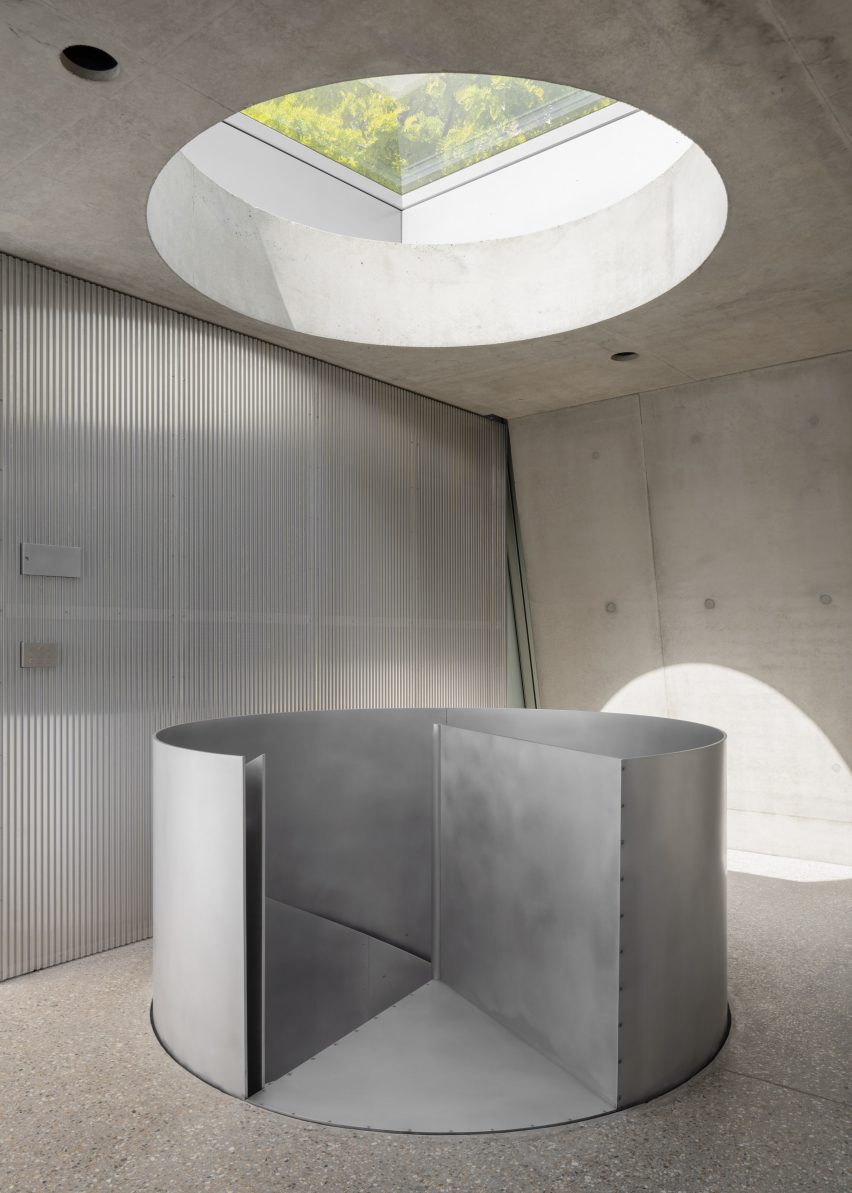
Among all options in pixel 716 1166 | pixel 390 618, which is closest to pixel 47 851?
pixel 390 618

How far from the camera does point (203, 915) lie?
374 centimetres

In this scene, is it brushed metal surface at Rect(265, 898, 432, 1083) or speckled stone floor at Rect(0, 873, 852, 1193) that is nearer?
speckled stone floor at Rect(0, 873, 852, 1193)

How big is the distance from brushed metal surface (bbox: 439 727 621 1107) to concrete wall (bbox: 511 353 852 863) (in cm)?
424

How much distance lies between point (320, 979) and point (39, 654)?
2571 mm

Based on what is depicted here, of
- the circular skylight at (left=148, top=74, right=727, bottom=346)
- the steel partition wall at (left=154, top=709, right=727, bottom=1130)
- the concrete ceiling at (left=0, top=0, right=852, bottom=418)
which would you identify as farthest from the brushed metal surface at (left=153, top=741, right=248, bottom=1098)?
the circular skylight at (left=148, top=74, right=727, bottom=346)

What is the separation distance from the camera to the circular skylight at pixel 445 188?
629cm

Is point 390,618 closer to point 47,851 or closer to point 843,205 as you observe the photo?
point 47,851

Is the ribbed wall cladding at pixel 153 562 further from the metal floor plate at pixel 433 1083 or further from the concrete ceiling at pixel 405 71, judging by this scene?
the metal floor plate at pixel 433 1083

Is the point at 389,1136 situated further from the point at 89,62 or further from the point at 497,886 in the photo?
the point at 89,62

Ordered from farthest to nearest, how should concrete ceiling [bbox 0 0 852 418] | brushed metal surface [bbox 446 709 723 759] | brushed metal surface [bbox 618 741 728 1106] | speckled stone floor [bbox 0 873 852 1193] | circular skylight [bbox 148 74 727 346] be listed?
circular skylight [bbox 148 74 727 346] < brushed metal surface [bbox 446 709 723 759] < brushed metal surface [bbox 618 741 728 1106] < concrete ceiling [bbox 0 0 852 418] < speckled stone floor [bbox 0 873 852 1193]

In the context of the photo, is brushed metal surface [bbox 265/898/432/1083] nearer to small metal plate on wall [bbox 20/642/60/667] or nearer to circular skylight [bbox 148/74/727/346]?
small metal plate on wall [bbox 20/642/60/667]

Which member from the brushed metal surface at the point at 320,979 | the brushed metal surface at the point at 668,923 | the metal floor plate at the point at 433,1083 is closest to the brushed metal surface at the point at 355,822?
the brushed metal surface at the point at 320,979

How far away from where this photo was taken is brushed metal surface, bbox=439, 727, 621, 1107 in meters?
3.58

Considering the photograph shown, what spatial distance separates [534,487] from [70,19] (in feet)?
21.8
